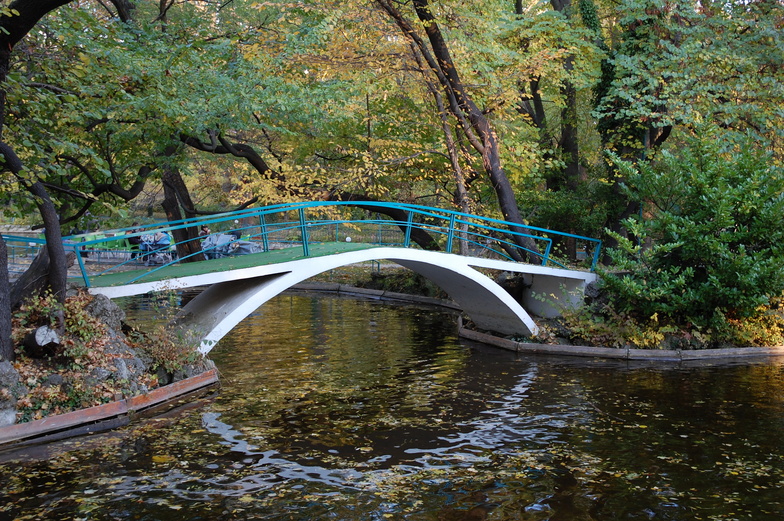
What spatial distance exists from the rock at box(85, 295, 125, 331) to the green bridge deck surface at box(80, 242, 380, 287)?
19.9 inches

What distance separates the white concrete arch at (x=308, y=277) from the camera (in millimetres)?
13146

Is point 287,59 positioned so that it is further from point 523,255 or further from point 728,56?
point 728,56

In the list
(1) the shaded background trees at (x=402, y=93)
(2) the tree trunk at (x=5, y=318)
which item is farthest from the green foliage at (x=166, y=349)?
(1) the shaded background trees at (x=402, y=93)

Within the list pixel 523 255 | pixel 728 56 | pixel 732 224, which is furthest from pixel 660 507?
pixel 728 56

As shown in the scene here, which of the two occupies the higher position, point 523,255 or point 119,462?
point 523,255

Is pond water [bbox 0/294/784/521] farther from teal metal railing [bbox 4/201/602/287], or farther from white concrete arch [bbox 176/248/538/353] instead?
teal metal railing [bbox 4/201/602/287]

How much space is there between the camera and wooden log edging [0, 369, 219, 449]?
9617 millimetres

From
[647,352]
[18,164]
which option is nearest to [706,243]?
[647,352]

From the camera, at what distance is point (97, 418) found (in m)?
10.5

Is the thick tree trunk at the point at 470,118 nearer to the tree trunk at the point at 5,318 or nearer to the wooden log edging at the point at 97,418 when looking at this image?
the wooden log edging at the point at 97,418

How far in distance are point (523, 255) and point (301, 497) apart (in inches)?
501

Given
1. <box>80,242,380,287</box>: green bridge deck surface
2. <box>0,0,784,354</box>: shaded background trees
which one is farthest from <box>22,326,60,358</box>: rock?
<box>0,0,784,354</box>: shaded background trees

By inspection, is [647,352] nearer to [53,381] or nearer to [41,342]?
[53,381]

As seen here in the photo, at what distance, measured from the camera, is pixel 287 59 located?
1950 cm
